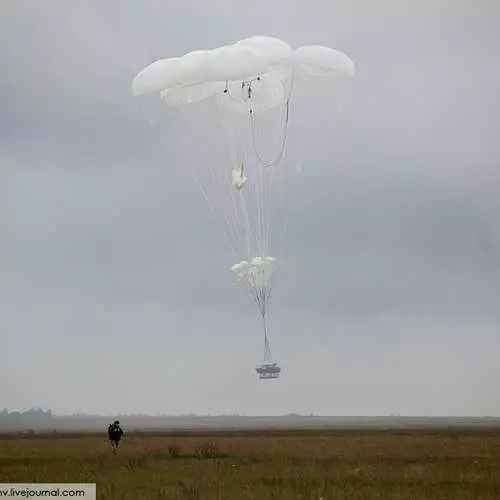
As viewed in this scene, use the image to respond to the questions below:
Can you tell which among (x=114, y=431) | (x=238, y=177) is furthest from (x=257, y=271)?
(x=114, y=431)

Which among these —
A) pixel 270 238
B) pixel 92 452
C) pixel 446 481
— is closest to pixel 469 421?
pixel 446 481

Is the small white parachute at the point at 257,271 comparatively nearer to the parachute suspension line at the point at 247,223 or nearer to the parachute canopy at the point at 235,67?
the parachute suspension line at the point at 247,223

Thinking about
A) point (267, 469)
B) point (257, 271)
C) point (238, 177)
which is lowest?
point (267, 469)

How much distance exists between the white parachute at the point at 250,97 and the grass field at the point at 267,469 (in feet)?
3.97

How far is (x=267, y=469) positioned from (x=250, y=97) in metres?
3.96

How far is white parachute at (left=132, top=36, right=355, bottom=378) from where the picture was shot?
8188 mm

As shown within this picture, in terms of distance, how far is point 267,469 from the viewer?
852 cm

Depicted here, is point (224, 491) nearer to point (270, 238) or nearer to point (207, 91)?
point (270, 238)

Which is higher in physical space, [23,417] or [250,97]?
[250,97]

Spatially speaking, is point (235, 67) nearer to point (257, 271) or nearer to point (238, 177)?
point (238, 177)

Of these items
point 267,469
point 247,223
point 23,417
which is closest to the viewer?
point 267,469

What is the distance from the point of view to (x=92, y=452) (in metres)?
10.3

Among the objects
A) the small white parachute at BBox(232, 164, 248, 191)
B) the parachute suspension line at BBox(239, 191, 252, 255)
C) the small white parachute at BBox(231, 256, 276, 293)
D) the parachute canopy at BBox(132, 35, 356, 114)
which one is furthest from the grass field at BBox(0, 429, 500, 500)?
the parachute canopy at BBox(132, 35, 356, 114)

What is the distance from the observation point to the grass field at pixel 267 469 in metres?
7.61
